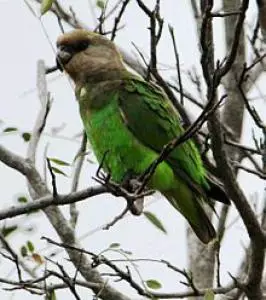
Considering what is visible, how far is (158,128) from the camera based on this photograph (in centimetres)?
409

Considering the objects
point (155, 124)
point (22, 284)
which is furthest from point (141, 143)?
point (22, 284)

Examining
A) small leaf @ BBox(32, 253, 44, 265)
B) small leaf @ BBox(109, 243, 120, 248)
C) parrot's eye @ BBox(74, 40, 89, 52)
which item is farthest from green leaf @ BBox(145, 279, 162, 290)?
parrot's eye @ BBox(74, 40, 89, 52)

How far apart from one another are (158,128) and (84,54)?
2.26ft

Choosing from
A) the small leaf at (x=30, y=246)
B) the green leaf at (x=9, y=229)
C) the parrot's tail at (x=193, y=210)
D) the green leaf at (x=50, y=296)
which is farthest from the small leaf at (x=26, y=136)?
the green leaf at (x=50, y=296)

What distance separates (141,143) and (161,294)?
29.8 inches

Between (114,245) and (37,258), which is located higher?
(114,245)

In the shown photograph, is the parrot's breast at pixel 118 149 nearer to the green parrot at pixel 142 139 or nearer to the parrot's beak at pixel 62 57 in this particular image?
the green parrot at pixel 142 139

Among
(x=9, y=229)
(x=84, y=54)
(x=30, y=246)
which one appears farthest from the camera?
(x=84, y=54)

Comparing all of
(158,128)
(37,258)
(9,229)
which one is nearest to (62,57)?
(158,128)

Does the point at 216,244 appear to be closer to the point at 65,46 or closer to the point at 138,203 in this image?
the point at 138,203

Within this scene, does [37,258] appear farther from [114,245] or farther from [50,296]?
[50,296]

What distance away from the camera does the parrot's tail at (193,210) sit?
4.12 m

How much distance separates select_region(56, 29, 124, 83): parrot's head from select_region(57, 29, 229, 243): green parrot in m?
0.09

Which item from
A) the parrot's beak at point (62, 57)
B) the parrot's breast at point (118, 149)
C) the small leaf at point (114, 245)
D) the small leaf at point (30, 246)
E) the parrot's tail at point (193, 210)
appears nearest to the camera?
the small leaf at point (114, 245)
